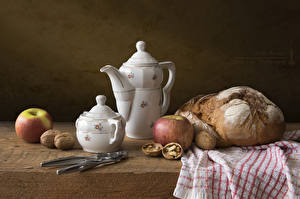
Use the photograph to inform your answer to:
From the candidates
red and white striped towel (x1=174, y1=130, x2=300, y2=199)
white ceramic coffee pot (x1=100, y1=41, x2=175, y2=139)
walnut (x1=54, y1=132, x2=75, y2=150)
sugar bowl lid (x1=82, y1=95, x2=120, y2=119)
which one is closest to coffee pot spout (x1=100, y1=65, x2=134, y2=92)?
white ceramic coffee pot (x1=100, y1=41, x2=175, y2=139)

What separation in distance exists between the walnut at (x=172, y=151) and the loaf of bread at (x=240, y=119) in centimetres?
15

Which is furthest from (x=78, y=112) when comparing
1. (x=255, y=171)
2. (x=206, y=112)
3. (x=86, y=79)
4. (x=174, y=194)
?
(x=255, y=171)

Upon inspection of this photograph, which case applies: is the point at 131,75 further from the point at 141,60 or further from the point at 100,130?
the point at 100,130

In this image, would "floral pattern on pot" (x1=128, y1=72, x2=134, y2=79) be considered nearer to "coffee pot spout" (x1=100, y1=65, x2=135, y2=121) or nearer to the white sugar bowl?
"coffee pot spout" (x1=100, y1=65, x2=135, y2=121)

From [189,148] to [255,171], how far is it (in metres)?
0.26

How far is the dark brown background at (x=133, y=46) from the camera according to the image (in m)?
1.62

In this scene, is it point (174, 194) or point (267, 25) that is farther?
point (267, 25)

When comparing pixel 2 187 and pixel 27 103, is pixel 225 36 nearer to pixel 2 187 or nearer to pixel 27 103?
pixel 27 103

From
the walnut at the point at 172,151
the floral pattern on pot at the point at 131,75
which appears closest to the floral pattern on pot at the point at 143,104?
the floral pattern on pot at the point at 131,75

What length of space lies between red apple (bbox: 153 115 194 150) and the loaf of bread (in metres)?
0.09

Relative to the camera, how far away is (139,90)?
1.32 meters

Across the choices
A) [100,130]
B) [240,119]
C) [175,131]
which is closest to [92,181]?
[100,130]

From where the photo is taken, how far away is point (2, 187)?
103 cm

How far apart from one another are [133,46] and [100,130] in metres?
0.62
